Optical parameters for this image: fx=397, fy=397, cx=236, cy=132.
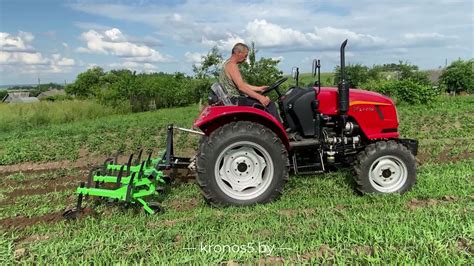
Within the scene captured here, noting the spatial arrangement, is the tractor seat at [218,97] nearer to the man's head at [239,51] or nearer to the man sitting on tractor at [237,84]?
the man sitting on tractor at [237,84]

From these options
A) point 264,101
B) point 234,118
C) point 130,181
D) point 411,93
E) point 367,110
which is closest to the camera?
point 130,181

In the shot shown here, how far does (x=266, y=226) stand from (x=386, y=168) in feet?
6.40

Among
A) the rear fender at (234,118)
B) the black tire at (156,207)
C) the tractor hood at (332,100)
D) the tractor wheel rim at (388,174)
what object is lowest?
the black tire at (156,207)

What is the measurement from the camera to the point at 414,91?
17484 mm

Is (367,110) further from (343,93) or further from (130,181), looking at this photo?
(130,181)

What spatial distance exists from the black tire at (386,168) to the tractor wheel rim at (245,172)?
3.74 ft

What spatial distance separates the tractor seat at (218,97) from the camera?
479 cm

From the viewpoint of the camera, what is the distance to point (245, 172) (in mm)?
4688

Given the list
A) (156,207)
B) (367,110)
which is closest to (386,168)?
(367,110)

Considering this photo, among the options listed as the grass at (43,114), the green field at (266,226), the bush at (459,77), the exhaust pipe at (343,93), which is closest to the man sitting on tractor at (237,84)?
the exhaust pipe at (343,93)

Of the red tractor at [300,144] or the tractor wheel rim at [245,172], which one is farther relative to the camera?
the tractor wheel rim at [245,172]

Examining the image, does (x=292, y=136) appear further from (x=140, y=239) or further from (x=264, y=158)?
(x=140, y=239)

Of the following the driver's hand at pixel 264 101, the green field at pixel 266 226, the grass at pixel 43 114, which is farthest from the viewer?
the grass at pixel 43 114

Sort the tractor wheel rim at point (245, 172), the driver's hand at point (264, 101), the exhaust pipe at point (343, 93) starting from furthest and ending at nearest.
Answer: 1. the driver's hand at point (264, 101)
2. the exhaust pipe at point (343, 93)
3. the tractor wheel rim at point (245, 172)
